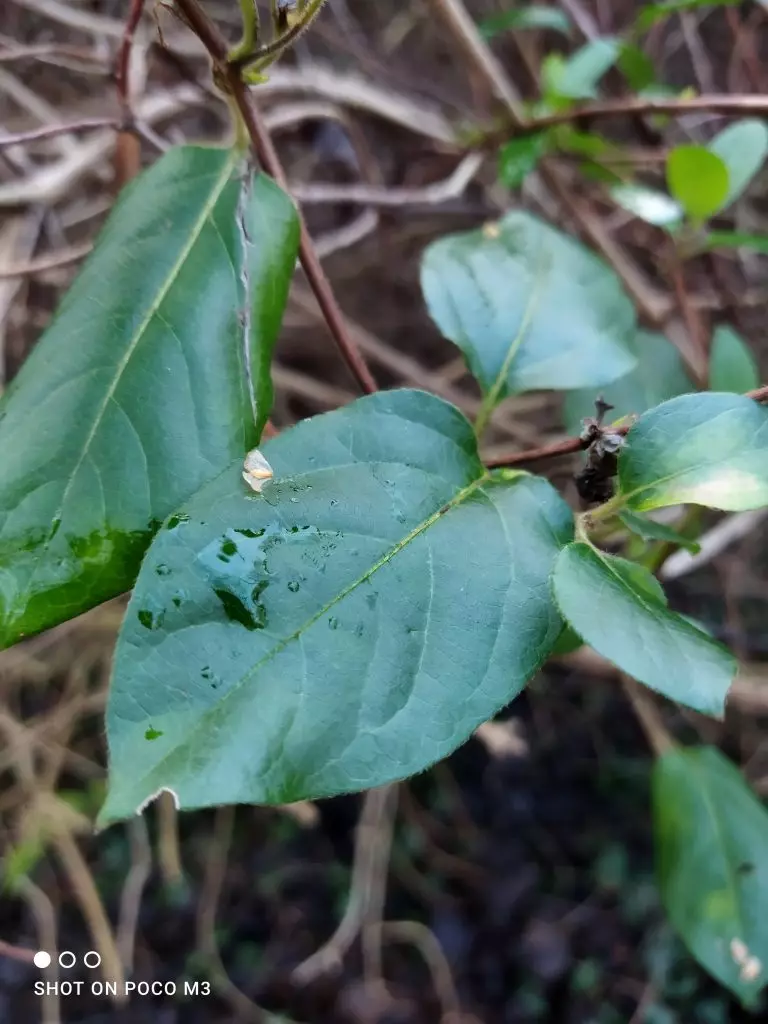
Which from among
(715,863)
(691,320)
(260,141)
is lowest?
(715,863)

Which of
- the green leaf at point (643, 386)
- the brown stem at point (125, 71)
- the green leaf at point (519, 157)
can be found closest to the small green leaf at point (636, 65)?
the green leaf at point (519, 157)

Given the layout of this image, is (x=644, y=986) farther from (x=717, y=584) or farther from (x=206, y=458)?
(x=206, y=458)

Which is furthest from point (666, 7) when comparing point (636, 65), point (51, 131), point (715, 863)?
point (715, 863)

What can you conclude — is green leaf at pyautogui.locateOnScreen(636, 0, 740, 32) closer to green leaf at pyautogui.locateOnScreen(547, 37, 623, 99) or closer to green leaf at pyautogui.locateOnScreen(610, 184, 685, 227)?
green leaf at pyautogui.locateOnScreen(547, 37, 623, 99)

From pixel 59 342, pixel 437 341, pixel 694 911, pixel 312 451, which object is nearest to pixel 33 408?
pixel 59 342

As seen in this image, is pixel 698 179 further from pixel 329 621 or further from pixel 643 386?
pixel 329 621
